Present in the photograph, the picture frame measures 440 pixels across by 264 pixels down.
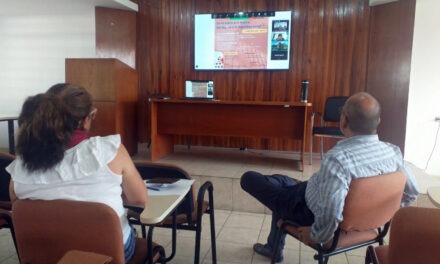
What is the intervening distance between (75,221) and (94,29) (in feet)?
16.2

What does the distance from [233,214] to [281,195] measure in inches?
56.0

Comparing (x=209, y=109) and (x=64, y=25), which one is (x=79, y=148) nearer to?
(x=209, y=109)

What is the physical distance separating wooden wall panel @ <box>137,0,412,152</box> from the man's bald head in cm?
324

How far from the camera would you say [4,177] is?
2.08 meters

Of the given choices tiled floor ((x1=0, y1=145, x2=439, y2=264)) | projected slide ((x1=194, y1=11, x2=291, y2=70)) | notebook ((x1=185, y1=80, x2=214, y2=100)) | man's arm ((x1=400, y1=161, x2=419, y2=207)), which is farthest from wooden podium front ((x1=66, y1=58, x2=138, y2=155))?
man's arm ((x1=400, y1=161, x2=419, y2=207))

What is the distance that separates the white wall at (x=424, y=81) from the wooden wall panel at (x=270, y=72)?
0.62m

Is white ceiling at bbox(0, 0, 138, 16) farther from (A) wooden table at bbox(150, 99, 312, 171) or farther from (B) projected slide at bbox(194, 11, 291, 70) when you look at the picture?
(A) wooden table at bbox(150, 99, 312, 171)

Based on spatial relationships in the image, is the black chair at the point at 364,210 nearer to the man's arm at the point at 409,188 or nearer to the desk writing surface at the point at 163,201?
the man's arm at the point at 409,188

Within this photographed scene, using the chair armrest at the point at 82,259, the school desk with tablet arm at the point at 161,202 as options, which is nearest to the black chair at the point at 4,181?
the school desk with tablet arm at the point at 161,202

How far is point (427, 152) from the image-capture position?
175 inches

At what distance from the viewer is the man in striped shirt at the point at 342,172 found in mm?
1499

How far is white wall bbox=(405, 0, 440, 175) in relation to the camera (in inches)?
166

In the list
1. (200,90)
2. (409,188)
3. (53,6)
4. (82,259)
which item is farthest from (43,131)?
(53,6)

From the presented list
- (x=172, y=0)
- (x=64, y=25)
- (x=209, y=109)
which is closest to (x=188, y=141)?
(x=209, y=109)
